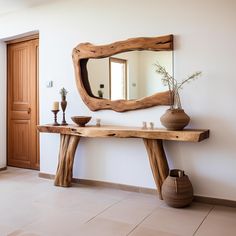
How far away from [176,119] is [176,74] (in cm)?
59

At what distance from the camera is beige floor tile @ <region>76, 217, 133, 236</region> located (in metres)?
2.49

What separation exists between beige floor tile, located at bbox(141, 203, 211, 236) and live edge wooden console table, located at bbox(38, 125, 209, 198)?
410mm

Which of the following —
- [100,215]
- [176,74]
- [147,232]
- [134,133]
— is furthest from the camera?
[176,74]

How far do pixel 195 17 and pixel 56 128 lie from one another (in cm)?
216

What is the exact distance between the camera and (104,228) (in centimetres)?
259

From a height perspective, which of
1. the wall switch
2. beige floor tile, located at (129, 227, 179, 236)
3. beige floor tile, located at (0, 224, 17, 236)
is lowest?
beige floor tile, located at (0, 224, 17, 236)

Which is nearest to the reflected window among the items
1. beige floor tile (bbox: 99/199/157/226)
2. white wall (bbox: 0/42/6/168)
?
beige floor tile (bbox: 99/199/157/226)

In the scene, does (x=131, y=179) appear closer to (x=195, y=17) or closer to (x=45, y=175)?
(x=45, y=175)

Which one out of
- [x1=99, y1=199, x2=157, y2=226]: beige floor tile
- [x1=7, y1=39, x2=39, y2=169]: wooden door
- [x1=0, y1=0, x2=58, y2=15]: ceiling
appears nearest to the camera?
[x1=99, y1=199, x2=157, y2=226]: beige floor tile

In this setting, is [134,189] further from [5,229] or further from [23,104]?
[23,104]

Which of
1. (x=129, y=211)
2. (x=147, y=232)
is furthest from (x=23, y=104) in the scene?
(x=147, y=232)

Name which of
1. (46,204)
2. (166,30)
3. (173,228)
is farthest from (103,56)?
(173,228)

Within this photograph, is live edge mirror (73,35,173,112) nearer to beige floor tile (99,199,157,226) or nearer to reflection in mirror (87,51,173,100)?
reflection in mirror (87,51,173,100)

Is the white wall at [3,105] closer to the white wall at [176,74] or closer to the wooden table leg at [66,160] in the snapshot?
the white wall at [176,74]
